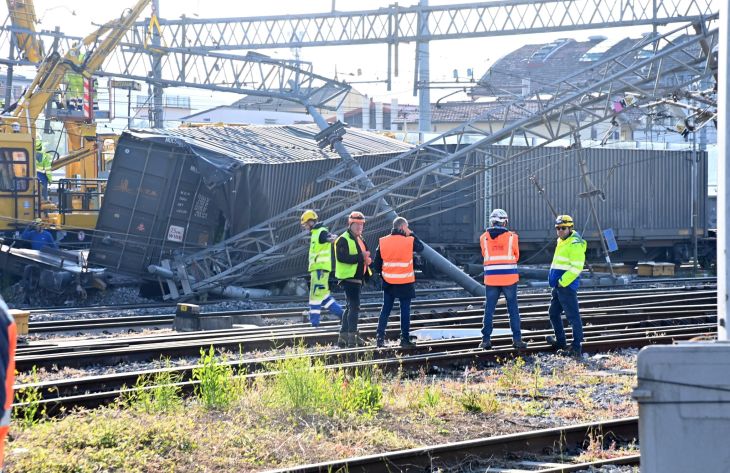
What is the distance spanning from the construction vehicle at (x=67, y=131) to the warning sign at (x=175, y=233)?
3.83 meters

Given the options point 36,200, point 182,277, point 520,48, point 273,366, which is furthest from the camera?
point 520,48

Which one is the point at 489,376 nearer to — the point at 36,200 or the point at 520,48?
the point at 36,200

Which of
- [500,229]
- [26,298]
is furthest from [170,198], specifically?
[500,229]

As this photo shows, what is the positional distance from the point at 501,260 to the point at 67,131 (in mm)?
25053

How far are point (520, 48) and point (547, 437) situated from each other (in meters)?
64.5

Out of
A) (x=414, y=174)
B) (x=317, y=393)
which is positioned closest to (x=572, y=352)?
(x=317, y=393)

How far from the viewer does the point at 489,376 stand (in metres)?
11.3

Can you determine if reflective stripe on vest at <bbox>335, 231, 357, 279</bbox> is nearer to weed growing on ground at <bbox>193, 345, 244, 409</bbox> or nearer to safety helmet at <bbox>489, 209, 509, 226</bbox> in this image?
safety helmet at <bbox>489, 209, 509, 226</bbox>

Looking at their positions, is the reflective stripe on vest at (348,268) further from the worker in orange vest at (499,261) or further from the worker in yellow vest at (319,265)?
the worker in yellow vest at (319,265)

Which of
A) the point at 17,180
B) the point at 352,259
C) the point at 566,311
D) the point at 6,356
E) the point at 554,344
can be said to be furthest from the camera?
the point at 17,180

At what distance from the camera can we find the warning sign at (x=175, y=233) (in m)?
21.7

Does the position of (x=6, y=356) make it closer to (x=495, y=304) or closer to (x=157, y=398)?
(x=157, y=398)

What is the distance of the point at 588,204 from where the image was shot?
30.1m

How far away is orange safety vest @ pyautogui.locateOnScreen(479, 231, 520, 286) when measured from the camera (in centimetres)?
1234
